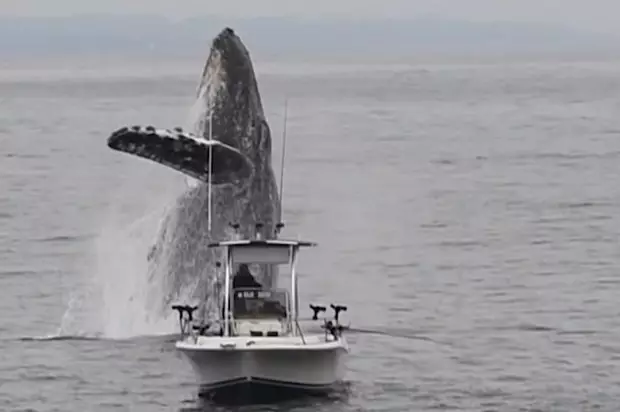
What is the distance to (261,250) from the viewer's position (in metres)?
24.5

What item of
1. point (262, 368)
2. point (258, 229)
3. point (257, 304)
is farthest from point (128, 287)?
point (262, 368)

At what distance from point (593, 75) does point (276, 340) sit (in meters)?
118

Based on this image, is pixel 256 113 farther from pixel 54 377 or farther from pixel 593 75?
pixel 593 75

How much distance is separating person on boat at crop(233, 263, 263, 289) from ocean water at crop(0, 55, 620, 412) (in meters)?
1.31

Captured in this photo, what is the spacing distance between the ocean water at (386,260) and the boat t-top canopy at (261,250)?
1665mm

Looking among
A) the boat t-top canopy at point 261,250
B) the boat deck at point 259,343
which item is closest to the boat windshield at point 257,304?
the boat t-top canopy at point 261,250

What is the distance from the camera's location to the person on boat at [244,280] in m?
25.0

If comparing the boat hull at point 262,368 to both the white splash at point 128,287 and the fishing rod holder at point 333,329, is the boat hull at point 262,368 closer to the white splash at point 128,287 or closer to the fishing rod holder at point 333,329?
the fishing rod holder at point 333,329

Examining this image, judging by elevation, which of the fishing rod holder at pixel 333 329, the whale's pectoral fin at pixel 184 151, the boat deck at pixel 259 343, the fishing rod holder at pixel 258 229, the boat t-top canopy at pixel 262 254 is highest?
the whale's pectoral fin at pixel 184 151

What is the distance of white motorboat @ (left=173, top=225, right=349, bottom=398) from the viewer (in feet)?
76.3

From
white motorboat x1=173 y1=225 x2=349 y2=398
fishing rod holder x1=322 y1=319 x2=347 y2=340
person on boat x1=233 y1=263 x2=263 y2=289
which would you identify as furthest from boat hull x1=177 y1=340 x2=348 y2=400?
person on boat x1=233 y1=263 x2=263 y2=289

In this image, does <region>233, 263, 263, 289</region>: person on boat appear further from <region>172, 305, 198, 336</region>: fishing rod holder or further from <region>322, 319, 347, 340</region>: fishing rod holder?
<region>322, 319, 347, 340</region>: fishing rod holder

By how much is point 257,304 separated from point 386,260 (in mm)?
13466

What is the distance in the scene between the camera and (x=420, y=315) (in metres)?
31.6
